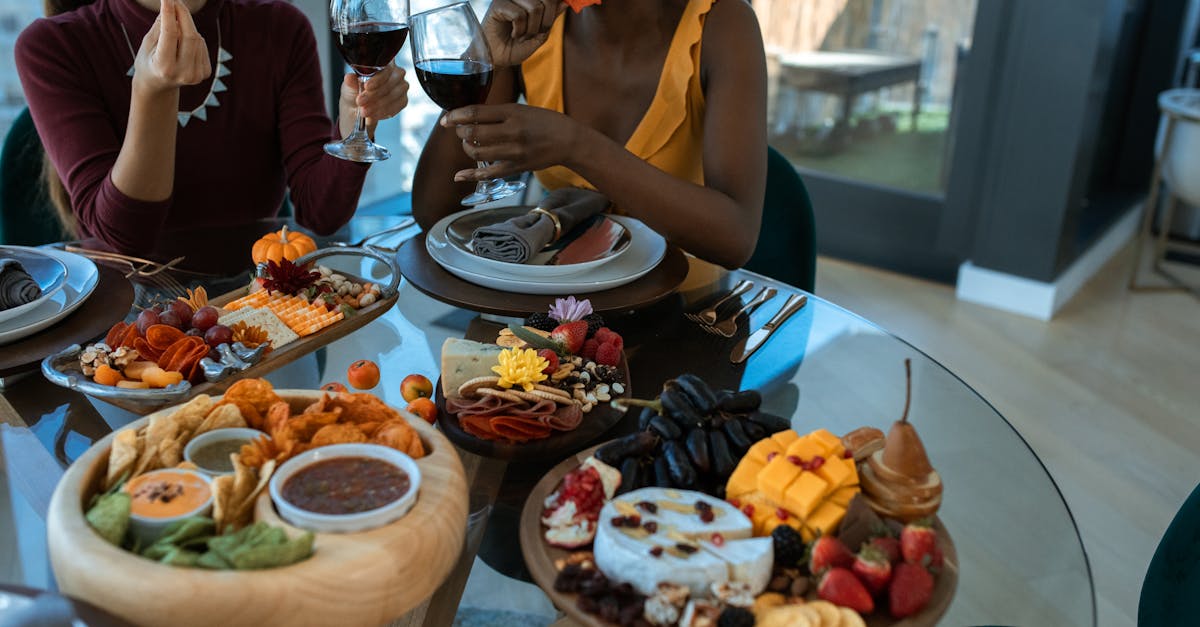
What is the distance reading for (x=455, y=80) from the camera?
127cm

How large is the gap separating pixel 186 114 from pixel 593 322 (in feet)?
3.47

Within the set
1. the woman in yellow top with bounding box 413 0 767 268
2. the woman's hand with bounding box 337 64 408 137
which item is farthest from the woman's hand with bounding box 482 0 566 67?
the woman's hand with bounding box 337 64 408 137

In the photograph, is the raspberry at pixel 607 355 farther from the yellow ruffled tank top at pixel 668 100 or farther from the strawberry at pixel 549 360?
the yellow ruffled tank top at pixel 668 100

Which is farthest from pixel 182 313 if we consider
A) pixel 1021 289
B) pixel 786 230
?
pixel 1021 289

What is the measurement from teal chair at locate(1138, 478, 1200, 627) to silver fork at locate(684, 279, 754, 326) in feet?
2.14

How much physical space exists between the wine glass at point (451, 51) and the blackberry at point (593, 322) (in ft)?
0.68

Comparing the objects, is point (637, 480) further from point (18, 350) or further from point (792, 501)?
point (18, 350)

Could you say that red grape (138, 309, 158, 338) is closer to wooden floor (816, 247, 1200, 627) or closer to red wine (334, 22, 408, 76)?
red wine (334, 22, 408, 76)

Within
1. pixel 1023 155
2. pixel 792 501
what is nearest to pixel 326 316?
pixel 792 501

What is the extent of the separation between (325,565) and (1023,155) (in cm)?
341

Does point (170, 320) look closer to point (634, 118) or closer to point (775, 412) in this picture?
point (775, 412)

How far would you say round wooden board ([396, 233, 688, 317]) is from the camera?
4.47 feet

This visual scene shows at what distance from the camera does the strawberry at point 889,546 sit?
33.7 inches

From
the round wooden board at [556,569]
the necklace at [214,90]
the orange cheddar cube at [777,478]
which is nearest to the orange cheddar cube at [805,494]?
the orange cheddar cube at [777,478]
